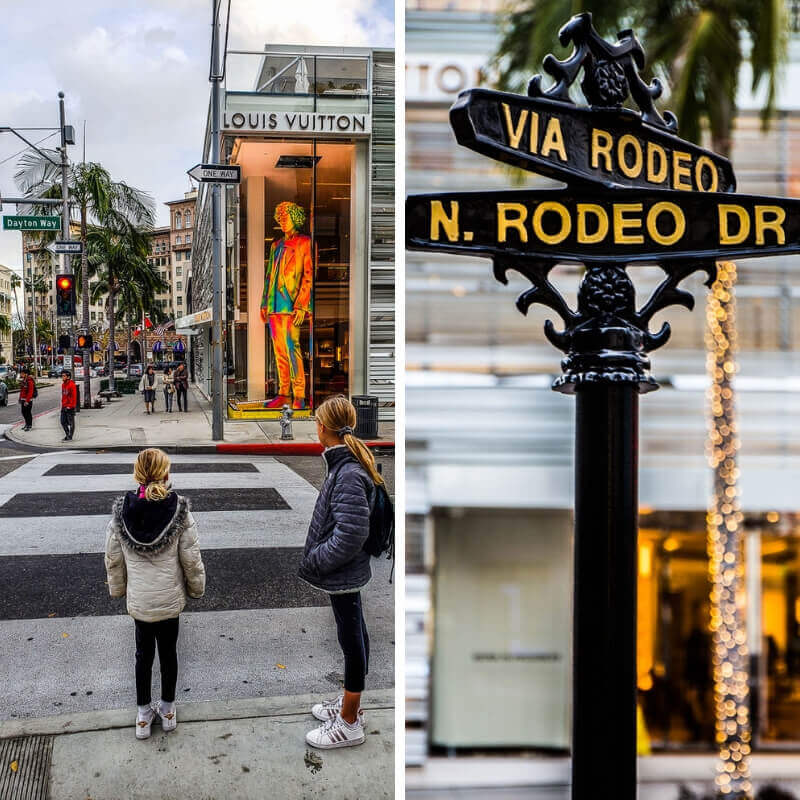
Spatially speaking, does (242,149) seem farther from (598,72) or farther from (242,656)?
(598,72)

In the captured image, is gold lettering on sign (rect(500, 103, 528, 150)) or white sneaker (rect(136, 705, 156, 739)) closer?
gold lettering on sign (rect(500, 103, 528, 150))

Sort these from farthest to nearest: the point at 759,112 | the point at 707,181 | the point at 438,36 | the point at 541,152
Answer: the point at 759,112 < the point at 438,36 < the point at 707,181 < the point at 541,152

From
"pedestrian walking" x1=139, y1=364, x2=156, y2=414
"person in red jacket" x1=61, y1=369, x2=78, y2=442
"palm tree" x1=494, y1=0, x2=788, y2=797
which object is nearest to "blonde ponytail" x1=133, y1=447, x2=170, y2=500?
"palm tree" x1=494, y1=0, x2=788, y2=797

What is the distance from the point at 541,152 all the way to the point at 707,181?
24.3 inches

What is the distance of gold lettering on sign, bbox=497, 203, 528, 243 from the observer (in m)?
2.20

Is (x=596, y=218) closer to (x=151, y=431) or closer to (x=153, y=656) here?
(x=153, y=656)

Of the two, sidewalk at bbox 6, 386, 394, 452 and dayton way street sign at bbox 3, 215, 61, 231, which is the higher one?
dayton way street sign at bbox 3, 215, 61, 231

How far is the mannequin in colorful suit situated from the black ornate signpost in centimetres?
1982

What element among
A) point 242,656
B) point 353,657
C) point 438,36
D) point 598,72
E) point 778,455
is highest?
point 438,36

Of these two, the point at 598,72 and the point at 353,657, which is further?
the point at 353,657

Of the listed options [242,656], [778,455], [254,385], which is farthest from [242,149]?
[778,455]

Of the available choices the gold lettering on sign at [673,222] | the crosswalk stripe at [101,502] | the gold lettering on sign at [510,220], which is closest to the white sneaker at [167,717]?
the gold lettering on sign at [510,220]

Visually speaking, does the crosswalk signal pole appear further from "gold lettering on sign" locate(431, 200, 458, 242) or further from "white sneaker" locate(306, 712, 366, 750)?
"gold lettering on sign" locate(431, 200, 458, 242)

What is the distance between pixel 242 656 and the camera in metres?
5.18
